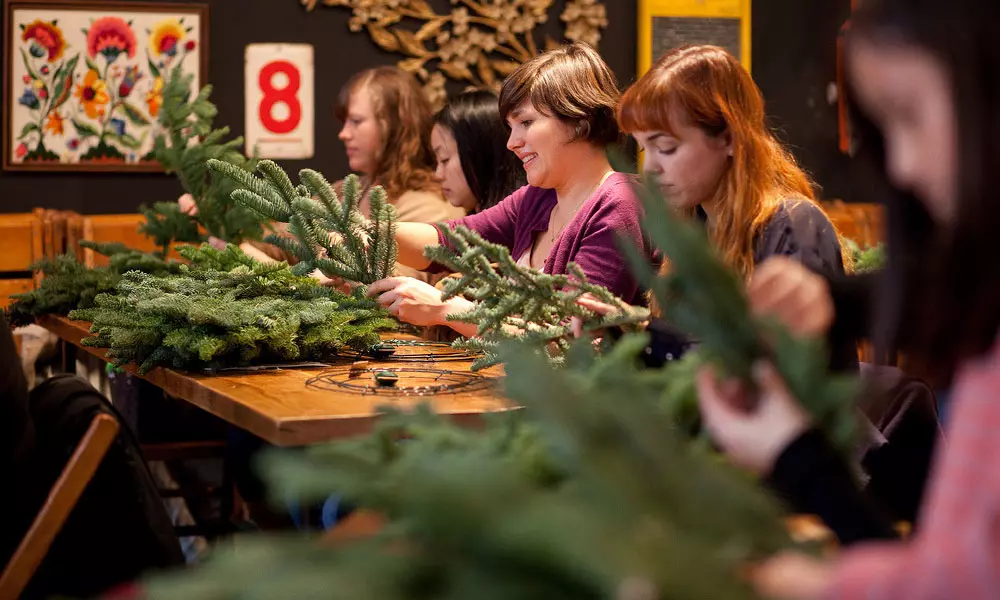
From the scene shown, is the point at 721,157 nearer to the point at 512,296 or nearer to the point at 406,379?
the point at 512,296

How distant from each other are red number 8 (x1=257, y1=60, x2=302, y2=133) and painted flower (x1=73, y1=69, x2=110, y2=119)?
2.52ft

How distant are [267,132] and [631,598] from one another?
215 inches

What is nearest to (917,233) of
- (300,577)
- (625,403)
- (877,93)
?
(877,93)

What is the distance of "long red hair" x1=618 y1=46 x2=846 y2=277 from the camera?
216 centimetres

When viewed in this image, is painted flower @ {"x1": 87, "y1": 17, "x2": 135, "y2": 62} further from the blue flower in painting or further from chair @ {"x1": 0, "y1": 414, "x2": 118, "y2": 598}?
chair @ {"x1": 0, "y1": 414, "x2": 118, "y2": 598}

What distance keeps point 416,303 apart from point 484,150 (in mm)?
1381

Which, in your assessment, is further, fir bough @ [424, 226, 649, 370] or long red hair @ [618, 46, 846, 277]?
long red hair @ [618, 46, 846, 277]

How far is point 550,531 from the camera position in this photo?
28.4 inches

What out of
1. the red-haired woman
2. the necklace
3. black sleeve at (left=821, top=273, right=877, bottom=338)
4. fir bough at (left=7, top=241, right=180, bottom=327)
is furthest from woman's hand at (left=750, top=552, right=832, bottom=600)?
fir bough at (left=7, top=241, right=180, bottom=327)

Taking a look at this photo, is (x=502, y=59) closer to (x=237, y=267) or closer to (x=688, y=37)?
(x=688, y=37)

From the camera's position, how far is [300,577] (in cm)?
79

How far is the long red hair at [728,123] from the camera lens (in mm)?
2160

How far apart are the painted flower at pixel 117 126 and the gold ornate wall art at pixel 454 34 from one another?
112 cm

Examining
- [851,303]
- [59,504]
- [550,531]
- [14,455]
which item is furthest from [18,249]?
[550,531]
